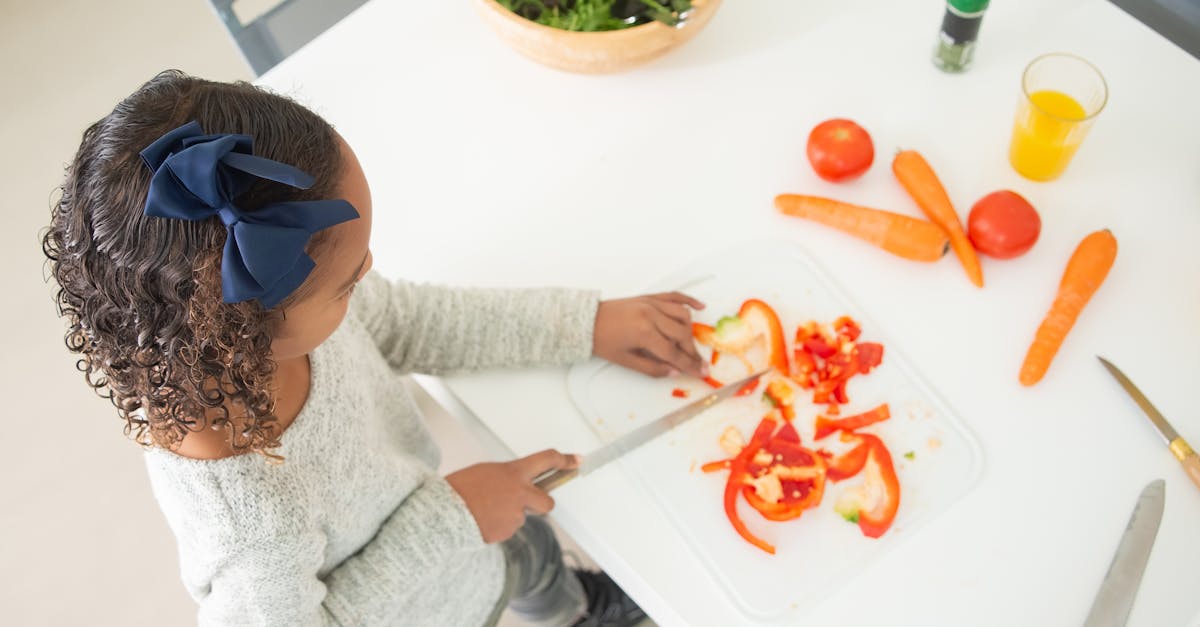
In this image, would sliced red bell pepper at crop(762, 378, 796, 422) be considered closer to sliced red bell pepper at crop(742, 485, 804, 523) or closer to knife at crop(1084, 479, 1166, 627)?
sliced red bell pepper at crop(742, 485, 804, 523)

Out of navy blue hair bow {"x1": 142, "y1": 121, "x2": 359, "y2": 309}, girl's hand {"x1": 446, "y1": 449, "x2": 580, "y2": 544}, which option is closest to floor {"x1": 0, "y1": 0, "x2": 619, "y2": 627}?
girl's hand {"x1": 446, "y1": 449, "x2": 580, "y2": 544}

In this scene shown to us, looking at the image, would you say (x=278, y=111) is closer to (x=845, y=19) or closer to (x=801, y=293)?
(x=801, y=293)

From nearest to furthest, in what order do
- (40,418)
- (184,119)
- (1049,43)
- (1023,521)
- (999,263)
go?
(184,119)
(1023,521)
(999,263)
(1049,43)
(40,418)

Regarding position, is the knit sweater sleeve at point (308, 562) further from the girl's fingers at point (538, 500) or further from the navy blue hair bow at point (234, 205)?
the navy blue hair bow at point (234, 205)

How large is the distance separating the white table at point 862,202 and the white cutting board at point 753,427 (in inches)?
0.7

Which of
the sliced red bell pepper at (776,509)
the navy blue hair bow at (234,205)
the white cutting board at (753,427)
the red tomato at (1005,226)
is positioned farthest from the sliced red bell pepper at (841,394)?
the navy blue hair bow at (234,205)

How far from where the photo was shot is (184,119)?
688mm

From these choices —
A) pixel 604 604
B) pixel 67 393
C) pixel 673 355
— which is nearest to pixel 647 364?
pixel 673 355

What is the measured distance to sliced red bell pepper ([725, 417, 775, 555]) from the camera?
3.07 ft

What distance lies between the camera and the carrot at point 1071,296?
997mm

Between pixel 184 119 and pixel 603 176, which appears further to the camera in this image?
pixel 603 176

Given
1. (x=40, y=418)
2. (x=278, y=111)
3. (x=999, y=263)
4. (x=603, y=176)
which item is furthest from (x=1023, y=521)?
(x=40, y=418)

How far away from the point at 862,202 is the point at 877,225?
0.05 m

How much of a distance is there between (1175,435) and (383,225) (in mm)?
850
